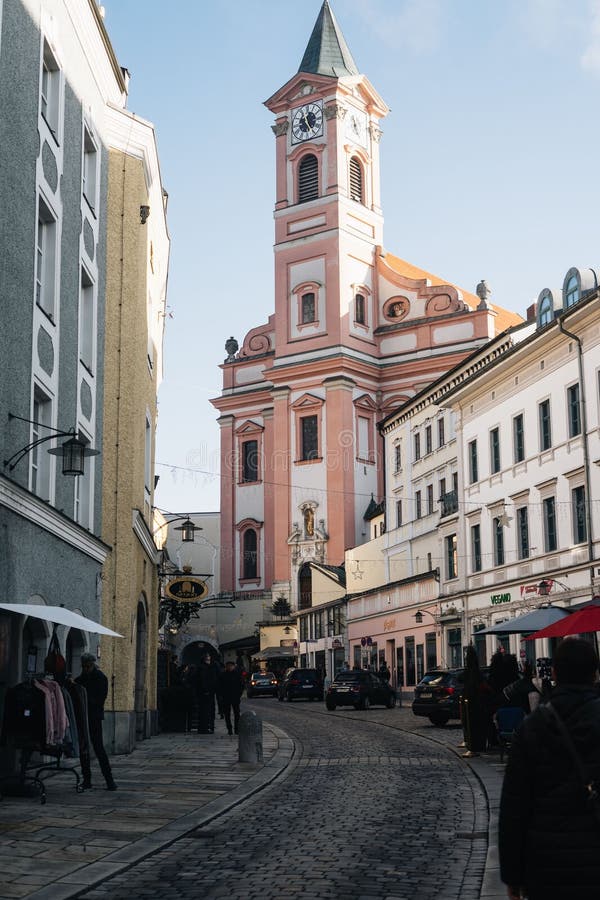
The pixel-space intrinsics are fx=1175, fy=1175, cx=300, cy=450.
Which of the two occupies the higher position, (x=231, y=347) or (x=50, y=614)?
(x=231, y=347)

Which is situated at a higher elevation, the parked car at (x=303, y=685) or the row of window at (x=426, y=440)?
the row of window at (x=426, y=440)

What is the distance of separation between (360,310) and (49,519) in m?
60.0

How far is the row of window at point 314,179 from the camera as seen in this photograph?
76438 millimetres

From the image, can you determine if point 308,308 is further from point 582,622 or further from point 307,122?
point 582,622

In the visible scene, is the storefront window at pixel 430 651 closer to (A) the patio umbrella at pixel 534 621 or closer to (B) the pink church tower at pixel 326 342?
(B) the pink church tower at pixel 326 342

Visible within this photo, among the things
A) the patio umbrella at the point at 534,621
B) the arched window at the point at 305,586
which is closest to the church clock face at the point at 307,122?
the arched window at the point at 305,586

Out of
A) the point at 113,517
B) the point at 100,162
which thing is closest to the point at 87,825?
the point at 113,517

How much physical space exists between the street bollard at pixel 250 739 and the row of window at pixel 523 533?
712 inches

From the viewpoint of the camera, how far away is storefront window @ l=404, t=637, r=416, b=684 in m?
50.9

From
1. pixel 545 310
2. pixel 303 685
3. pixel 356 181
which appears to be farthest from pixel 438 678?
pixel 356 181

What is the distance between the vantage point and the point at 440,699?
30.0m


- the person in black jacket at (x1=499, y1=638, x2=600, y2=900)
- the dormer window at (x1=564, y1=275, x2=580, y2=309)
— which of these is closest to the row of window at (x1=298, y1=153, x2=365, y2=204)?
the dormer window at (x1=564, y1=275, x2=580, y2=309)

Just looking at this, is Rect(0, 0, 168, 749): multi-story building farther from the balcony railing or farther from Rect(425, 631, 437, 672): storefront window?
Rect(425, 631, 437, 672): storefront window

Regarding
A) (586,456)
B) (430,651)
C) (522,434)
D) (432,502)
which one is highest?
(522,434)
